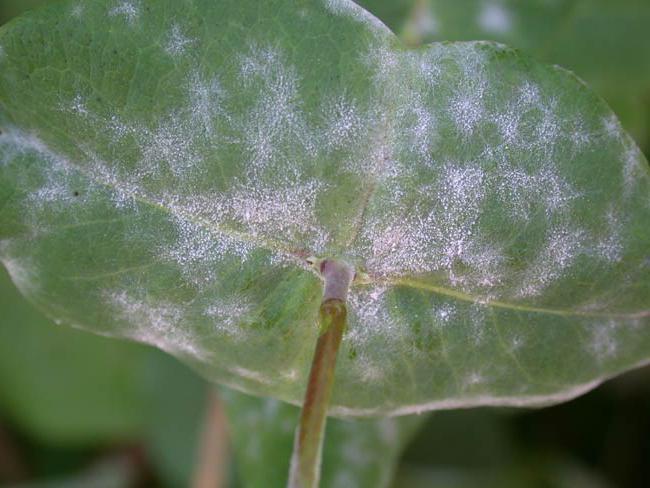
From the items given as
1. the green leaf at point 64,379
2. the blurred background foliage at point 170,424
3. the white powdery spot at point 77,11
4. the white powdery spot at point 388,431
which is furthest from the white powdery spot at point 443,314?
the green leaf at point 64,379

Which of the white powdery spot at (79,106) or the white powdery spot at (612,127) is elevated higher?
the white powdery spot at (612,127)

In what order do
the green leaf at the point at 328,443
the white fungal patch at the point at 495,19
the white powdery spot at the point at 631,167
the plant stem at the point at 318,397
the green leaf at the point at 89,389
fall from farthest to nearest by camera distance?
the green leaf at the point at 89,389 → the white fungal patch at the point at 495,19 → the green leaf at the point at 328,443 → the white powdery spot at the point at 631,167 → the plant stem at the point at 318,397

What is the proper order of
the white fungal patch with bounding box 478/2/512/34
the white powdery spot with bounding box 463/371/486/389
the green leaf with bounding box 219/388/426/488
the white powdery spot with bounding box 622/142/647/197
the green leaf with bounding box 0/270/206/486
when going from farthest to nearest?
the green leaf with bounding box 0/270/206/486 < the white fungal patch with bounding box 478/2/512/34 < the green leaf with bounding box 219/388/426/488 < the white powdery spot with bounding box 463/371/486/389 < the white powdery spot with bounding box 622/142/647/197

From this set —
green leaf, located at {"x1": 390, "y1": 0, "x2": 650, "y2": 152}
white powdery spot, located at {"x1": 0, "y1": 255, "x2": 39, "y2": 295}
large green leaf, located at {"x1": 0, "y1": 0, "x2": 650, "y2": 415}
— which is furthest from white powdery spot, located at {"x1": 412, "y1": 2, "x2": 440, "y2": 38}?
white powdery spot, located at {"x1": 0, "y1": 255, "x2": 39, "y2": 295}

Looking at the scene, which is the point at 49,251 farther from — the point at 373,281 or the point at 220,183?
the point at 373,281

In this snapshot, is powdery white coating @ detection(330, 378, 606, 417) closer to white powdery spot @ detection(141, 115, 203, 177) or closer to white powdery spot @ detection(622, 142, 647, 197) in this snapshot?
white powdery spot @ detection(622, 142, 647, 197)

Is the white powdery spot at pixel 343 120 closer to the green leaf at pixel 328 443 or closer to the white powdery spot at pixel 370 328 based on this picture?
the white powdery spot at pixel 370 328

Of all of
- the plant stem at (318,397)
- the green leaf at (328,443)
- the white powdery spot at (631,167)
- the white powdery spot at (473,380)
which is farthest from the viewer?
the green leaf at (328,443)
